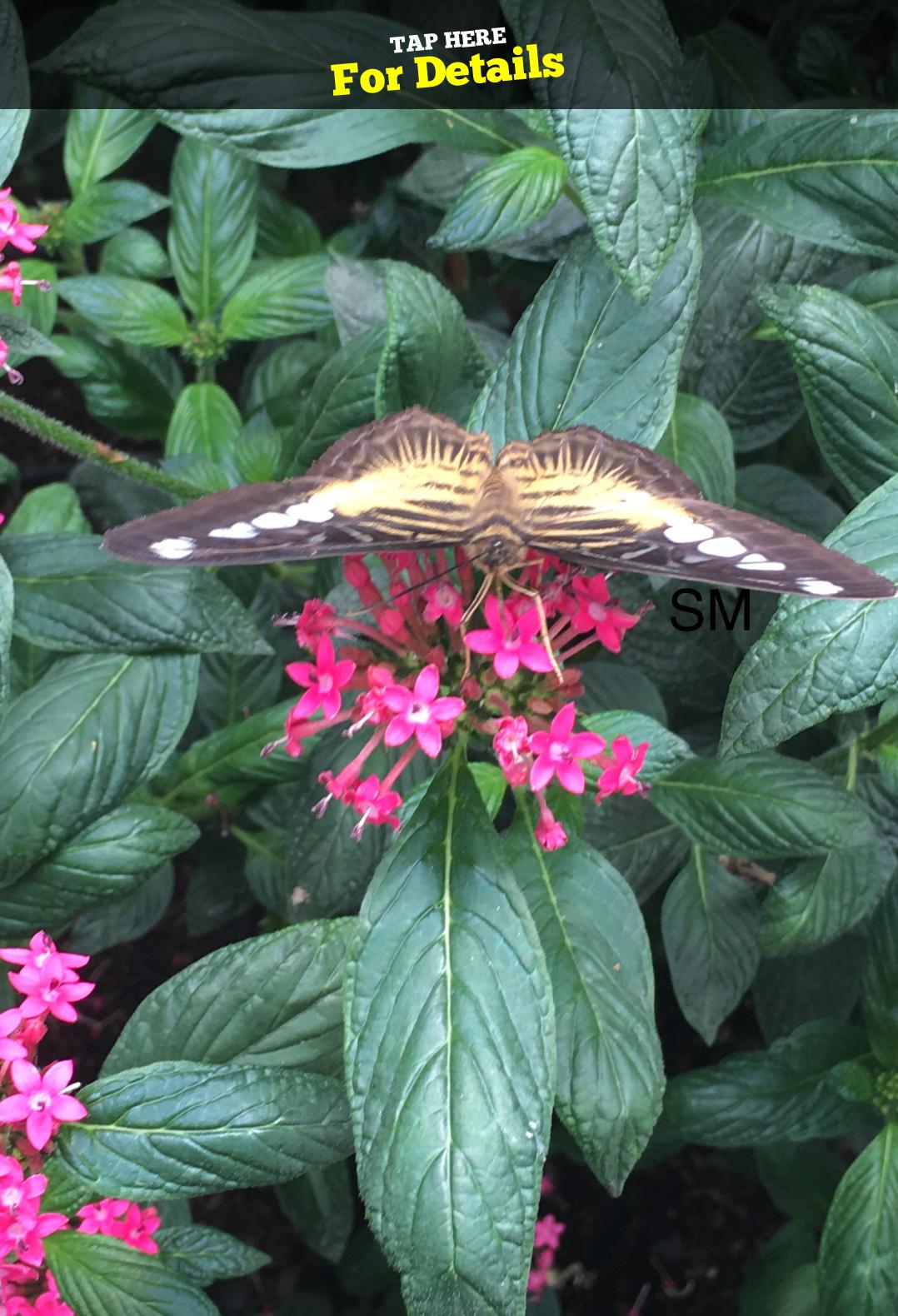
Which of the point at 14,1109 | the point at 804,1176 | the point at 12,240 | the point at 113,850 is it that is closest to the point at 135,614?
the point at 113,850

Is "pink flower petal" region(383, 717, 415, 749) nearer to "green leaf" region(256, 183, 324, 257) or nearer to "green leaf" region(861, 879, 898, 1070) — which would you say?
"green leaf" region(861, 879, 898, 1070)

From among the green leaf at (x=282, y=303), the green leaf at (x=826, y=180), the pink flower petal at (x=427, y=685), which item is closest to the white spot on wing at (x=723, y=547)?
the pink flower petal at (x=427, y=685)

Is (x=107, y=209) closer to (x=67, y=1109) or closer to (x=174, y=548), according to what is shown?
(x=174, y=548)

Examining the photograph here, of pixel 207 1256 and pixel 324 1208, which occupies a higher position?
pixel 207 1256

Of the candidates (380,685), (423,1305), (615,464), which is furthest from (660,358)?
(423,1305)

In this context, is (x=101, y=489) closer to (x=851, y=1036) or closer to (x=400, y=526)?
(x=400, y=526)

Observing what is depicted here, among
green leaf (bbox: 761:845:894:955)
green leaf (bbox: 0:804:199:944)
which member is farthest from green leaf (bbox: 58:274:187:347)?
green leaf (bbox: 761:845:894:955)
